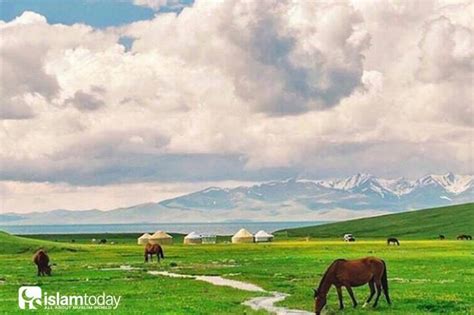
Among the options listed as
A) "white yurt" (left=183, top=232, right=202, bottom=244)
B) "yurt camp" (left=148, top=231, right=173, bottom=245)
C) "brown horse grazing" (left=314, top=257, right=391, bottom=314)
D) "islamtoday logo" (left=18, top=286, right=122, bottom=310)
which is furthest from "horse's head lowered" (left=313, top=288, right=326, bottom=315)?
"white yurt" (left=183, top=232, right=202, bottom=244)

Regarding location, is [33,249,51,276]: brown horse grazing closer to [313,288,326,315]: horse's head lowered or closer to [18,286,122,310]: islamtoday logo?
[18,286,122,310]: islamtoday logo

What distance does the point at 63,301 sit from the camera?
3962 cm

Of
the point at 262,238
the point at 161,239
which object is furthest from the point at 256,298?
the point at 262,238

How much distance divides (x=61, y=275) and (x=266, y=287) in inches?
734

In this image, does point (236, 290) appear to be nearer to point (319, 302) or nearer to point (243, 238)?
point (319, 302)

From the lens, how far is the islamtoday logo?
38375 mm

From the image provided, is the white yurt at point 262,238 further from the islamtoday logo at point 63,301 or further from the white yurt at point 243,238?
the islamtoday logo at point 63,301

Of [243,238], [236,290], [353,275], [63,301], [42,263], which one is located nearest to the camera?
[353,275]

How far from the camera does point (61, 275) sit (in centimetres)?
5681

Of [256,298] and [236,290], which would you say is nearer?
[256,298]

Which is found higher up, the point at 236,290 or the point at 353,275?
the point at 353,275

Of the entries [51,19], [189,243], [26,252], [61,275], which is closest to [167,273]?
[61,275]

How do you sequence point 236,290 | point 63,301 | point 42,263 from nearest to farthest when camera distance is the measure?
point 63,301
point 236,290
point 42,263

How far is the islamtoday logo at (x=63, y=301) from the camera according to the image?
38.4 m
